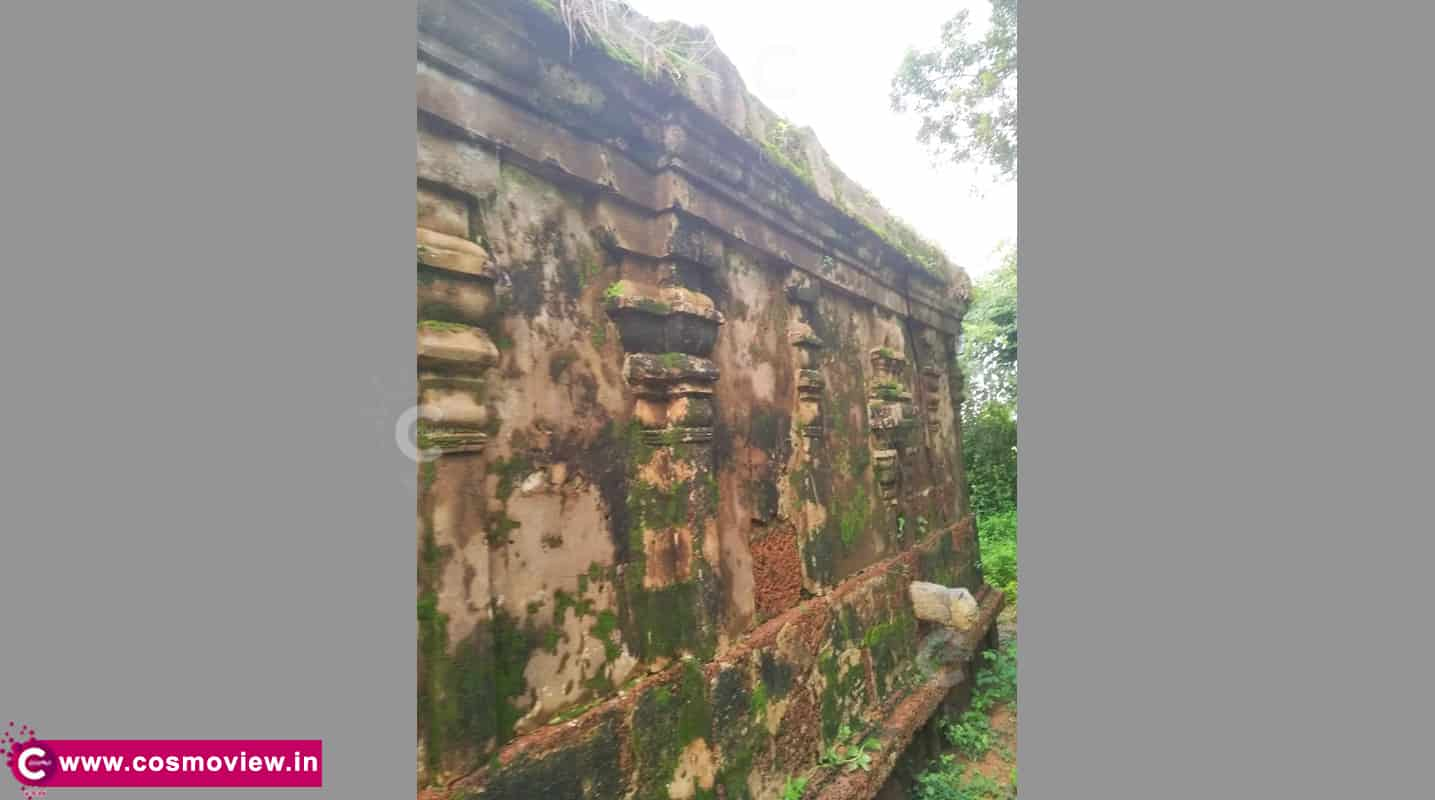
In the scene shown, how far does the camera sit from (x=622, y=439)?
267 centimetres

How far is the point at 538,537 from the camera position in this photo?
2297 millimetres

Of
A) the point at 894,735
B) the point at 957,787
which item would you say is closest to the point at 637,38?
the point at 894,735

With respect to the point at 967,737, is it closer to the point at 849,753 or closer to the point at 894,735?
the point at 894,735

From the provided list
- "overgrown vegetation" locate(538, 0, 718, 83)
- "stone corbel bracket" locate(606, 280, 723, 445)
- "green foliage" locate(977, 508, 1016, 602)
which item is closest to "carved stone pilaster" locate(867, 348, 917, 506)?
"stone corbel bracket" locate(606, 280, 723, 445)

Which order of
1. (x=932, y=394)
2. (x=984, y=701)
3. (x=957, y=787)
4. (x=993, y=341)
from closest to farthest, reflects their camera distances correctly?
(x=957, y=787), (x=984, y=701), (x=932, y=394), (x=993, y=341)

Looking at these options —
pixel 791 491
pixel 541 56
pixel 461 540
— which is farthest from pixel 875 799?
pixel 541 56

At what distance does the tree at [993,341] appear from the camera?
38.2ft

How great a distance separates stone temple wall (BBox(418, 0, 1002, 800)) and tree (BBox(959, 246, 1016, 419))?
8.50m

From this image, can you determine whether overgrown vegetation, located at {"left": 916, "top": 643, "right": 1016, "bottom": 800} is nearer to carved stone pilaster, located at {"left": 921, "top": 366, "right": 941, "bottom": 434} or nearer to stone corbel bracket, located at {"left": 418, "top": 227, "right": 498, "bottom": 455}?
carved stone pilaster, located at {"left": 921, "top": 366, "right": 941, "bottom": 434}

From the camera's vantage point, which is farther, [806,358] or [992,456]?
[992,456]

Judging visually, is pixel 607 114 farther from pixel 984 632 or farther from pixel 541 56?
pixel 984 632

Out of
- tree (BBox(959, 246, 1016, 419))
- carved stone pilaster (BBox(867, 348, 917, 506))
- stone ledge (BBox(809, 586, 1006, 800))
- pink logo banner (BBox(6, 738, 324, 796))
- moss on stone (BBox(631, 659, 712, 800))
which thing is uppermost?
tree (BBox(959, 246, 1016, 419))

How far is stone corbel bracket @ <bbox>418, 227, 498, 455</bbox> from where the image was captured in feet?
6.22

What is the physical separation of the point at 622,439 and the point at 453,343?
3.02 feet
